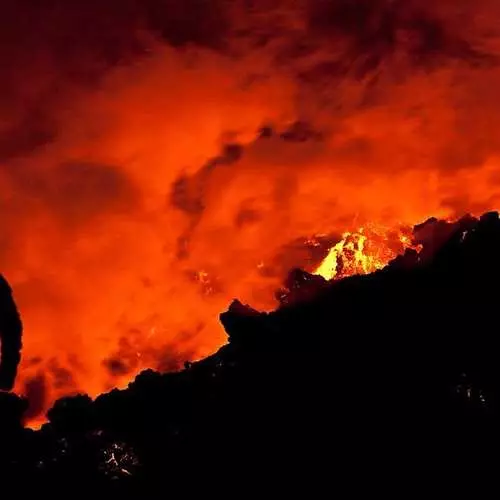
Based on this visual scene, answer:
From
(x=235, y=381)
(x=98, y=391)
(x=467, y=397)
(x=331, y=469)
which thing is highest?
(x=98, y=391)

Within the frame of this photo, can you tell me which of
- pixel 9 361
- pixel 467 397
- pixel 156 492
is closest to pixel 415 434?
pixel 467 397

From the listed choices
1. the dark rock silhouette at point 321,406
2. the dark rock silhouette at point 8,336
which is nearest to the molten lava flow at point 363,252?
the dark rock silhouette at point 321,406

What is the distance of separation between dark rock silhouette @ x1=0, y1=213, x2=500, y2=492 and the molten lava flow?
6920mm

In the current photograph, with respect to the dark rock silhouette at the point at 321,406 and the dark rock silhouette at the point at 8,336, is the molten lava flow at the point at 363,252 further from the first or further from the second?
the dark rock silhouette at the point at 8,336

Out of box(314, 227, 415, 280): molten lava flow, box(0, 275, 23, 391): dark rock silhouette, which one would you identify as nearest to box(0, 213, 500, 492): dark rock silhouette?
box(0, 275, 23, 391): dark rock silhouette

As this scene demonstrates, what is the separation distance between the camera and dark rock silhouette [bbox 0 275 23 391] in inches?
269

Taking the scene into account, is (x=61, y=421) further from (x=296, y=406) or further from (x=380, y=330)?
(x=380, y=330)

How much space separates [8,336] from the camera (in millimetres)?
6867

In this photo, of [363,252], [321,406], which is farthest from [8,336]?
[363,252]

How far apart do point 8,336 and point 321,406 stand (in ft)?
17.1

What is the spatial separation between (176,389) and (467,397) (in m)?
4.98

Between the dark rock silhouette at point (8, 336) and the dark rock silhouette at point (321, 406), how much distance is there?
4.15 meters

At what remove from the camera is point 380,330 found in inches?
425

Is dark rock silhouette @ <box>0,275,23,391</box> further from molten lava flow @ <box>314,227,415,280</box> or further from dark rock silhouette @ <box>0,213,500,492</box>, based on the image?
molten lava flow @ <box>314,227,415,280</box>
